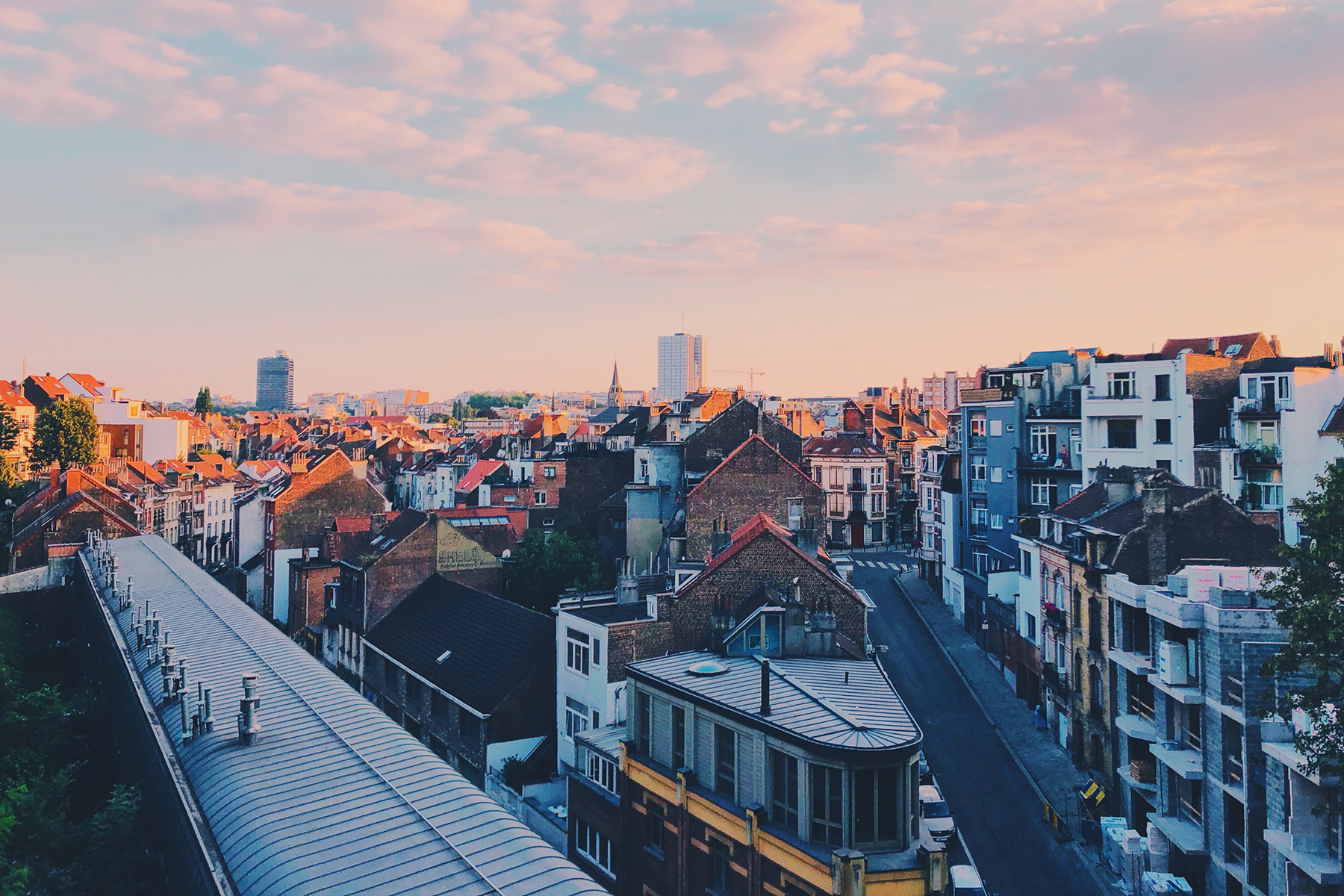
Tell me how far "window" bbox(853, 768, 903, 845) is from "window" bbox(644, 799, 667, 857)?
7155 mm

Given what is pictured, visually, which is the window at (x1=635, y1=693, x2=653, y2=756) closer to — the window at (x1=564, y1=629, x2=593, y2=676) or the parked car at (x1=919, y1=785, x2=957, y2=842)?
the window at (x1=564, y1=629, x2=593, y2=676)

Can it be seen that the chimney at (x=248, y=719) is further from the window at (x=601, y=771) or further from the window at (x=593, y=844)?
the window at (x=593, y=844)

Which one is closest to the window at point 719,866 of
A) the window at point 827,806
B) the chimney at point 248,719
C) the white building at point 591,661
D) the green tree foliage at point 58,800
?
the window at point 827,806

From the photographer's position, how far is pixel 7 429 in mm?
92812

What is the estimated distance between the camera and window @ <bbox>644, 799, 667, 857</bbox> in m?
29.6

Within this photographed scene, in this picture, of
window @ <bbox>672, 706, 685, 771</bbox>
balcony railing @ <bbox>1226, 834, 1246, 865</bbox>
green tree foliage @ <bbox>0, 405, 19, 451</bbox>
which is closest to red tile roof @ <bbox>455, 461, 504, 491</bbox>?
green tree foliage @ <bbox>0, 405, 19, 451</bbox>

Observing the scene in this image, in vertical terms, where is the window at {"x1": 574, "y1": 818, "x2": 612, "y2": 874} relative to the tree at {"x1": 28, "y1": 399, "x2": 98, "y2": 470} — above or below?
below

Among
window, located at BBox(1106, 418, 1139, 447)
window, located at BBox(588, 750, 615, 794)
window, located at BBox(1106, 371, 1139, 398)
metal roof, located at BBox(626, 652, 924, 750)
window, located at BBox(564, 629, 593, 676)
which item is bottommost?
window, located at BBox(588, 750, 615, 794)

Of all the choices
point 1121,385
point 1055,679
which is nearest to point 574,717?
point 1055,679

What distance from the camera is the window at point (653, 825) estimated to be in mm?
29578

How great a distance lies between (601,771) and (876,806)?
37.1 feet

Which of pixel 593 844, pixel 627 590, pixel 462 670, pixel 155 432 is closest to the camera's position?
pixel 593 844

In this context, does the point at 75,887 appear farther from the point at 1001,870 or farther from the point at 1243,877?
the point at 1243,877

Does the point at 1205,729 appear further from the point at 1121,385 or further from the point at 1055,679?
the point at 1121,385
